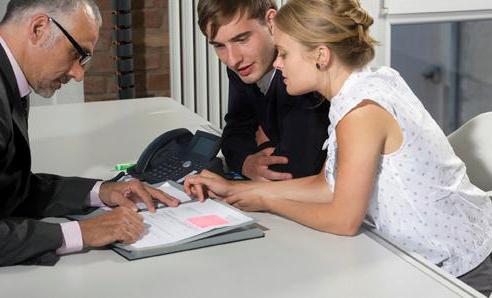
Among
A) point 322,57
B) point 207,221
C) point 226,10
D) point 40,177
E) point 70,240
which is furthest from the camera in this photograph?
point 226,10

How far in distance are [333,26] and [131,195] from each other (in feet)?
2.07

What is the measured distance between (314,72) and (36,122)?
140 cm

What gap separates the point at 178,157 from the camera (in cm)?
215

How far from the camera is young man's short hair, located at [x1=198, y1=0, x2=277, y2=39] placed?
2.12m

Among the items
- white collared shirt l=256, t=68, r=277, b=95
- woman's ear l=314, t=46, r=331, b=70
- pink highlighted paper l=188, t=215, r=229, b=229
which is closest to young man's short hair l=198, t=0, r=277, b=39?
white collared shirt l=256, t=68, r=277, b=95

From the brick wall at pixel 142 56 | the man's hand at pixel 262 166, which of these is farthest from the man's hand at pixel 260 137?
the brick wall at pixel 142 56

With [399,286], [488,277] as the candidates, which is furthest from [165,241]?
[488,277]

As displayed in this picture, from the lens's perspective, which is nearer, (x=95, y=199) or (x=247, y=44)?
(x=95, y=199)

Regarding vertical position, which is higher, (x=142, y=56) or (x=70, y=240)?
(x=142, y=56)

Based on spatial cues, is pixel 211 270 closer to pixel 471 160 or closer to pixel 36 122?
pixel 471 160

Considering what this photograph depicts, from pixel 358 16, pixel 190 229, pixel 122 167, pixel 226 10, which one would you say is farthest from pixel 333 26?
pixel 122 167

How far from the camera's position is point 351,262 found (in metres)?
1.51

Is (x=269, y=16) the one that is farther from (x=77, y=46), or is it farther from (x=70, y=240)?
(x=70, y=240)

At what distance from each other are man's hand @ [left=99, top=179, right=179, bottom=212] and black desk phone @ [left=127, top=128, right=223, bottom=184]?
0.16m
